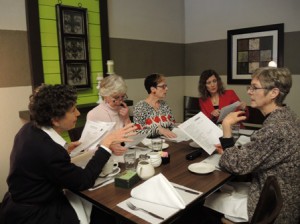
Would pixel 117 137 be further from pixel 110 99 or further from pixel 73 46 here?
pixel 73 46

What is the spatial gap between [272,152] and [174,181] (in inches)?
20.7

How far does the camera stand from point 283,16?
3.30m

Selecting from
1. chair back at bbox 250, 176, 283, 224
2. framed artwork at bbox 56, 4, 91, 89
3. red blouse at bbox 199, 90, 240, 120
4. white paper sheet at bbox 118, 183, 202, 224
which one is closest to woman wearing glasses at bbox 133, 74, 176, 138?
red blouse at bbox 199, 90, 240, 120

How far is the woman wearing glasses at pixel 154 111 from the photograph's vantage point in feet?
8.50

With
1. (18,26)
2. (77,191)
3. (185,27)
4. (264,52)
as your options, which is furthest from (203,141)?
(185,27)

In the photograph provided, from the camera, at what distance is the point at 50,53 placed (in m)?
2.71

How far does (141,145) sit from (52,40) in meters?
1.44

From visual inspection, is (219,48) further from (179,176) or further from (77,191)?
(77,191)

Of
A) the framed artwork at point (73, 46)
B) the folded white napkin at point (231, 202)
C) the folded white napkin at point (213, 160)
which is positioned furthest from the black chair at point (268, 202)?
the framed artwork at point (73, 46)

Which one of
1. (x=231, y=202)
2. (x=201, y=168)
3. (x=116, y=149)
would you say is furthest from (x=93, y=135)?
(x=231, y=202)

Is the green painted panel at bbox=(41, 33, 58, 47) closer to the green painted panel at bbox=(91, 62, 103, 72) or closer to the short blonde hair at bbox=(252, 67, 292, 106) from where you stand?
the green painted panel at bbox=(91, 62, 103, 72)

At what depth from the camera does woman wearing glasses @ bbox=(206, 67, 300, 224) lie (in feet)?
4.63

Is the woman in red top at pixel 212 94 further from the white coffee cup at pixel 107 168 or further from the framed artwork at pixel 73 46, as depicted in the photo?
the white coffee cup at pixel 107 168

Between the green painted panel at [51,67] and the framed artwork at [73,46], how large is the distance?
48 mm
